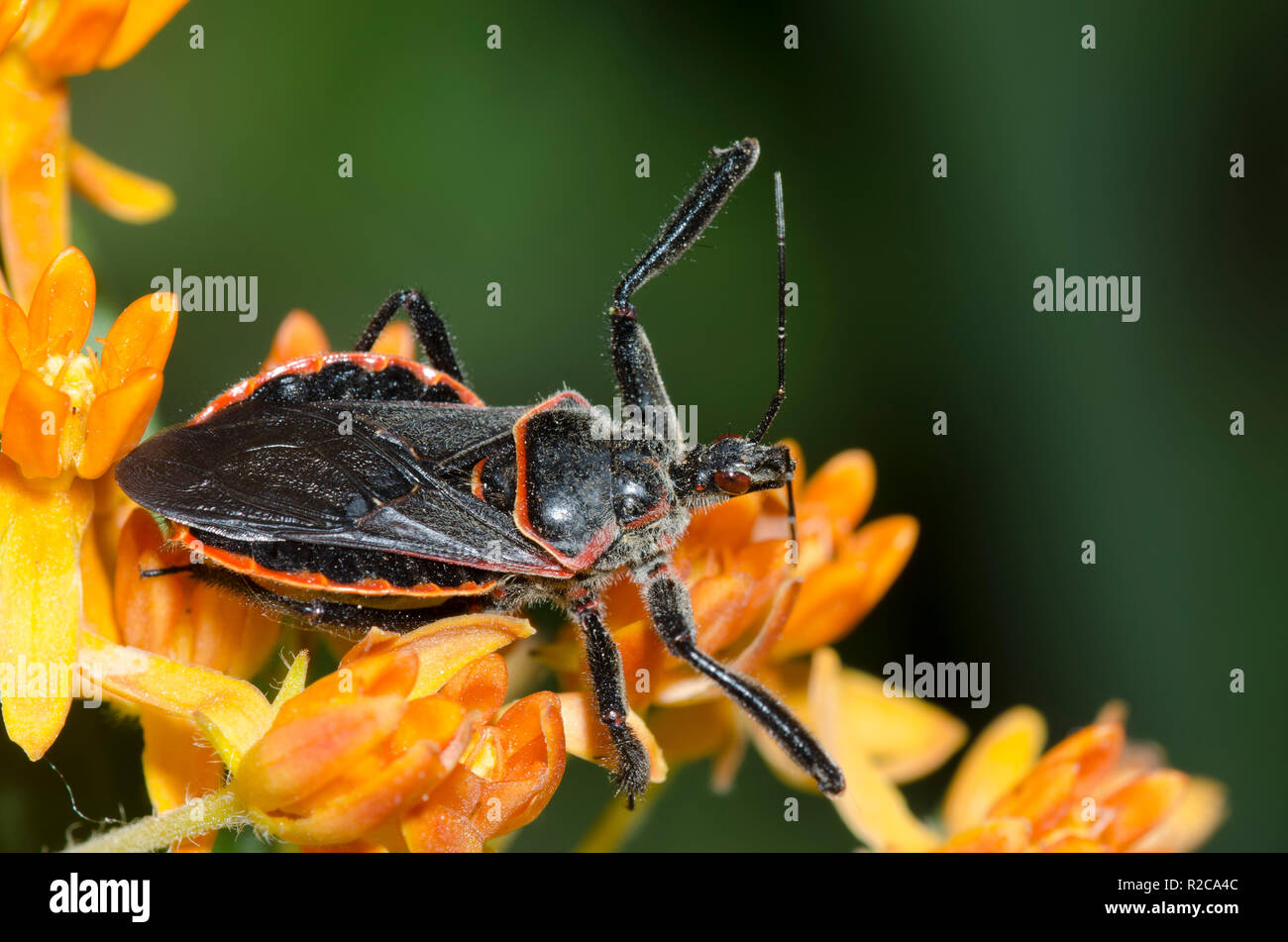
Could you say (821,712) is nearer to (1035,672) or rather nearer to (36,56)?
(1035,672)

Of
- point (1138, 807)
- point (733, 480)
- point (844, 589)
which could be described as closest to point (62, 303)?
point (733, 480)

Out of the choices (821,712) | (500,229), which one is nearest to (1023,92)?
(500,229)

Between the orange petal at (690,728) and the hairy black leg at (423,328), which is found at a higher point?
the hairy black leg at (423,328)

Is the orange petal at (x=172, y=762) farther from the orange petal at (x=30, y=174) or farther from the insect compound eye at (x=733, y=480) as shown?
the insect compound eye at (x=733, y=480)

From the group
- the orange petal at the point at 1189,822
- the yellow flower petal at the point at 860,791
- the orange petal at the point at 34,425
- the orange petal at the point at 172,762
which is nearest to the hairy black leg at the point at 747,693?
the yellow flower petal at the point at 860,791

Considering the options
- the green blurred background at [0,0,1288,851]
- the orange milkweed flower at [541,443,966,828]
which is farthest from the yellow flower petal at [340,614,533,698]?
the green blurred background at [0,0,1288,851]

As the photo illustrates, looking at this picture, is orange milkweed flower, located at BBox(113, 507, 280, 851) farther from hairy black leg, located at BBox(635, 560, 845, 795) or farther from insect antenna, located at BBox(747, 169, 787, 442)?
insect antenna, located at BBox(747, 169, 787, 442)
